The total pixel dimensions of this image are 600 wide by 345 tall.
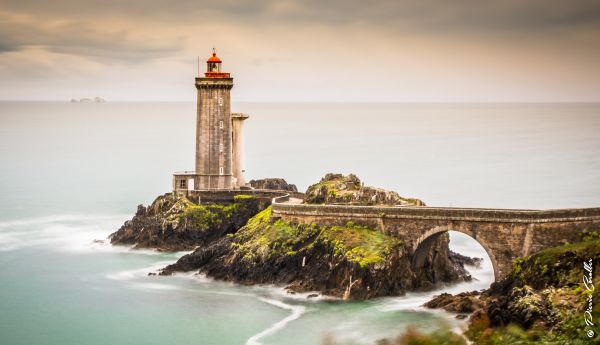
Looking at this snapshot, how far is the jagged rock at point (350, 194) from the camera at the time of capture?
59844 millimetres

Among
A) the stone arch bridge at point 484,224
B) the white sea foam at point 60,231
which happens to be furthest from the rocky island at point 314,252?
the white sea foam at point 60,231

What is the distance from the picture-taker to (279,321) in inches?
1950

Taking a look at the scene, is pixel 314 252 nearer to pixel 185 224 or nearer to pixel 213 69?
pixel 185 224

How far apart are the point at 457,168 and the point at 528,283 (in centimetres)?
9041

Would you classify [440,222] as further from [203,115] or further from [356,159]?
[356,159]

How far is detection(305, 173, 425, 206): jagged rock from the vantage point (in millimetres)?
59844

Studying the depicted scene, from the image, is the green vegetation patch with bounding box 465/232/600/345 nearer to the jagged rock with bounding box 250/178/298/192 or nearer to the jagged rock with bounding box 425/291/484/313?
the jagged rock with bounding box 425/291/484/313

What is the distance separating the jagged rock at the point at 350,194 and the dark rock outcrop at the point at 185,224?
23.8 ft

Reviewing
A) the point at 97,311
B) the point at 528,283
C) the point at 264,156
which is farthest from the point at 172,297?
the point at 264,156

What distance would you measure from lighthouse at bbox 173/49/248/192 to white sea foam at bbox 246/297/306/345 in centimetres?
2067

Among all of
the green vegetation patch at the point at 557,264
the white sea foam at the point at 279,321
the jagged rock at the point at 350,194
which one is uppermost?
the jagged rock at the point at 350,194

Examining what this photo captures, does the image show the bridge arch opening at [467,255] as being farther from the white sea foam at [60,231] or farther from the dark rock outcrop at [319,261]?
the white sea foam at [60,231]

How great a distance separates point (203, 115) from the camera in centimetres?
7212

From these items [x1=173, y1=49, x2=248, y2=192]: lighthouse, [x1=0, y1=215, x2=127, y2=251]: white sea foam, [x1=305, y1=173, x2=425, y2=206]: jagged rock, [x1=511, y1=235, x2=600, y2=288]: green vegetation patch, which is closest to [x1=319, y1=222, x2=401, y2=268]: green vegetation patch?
[x1=305, y1=173, x2=425, y2=206]: jagged rock
